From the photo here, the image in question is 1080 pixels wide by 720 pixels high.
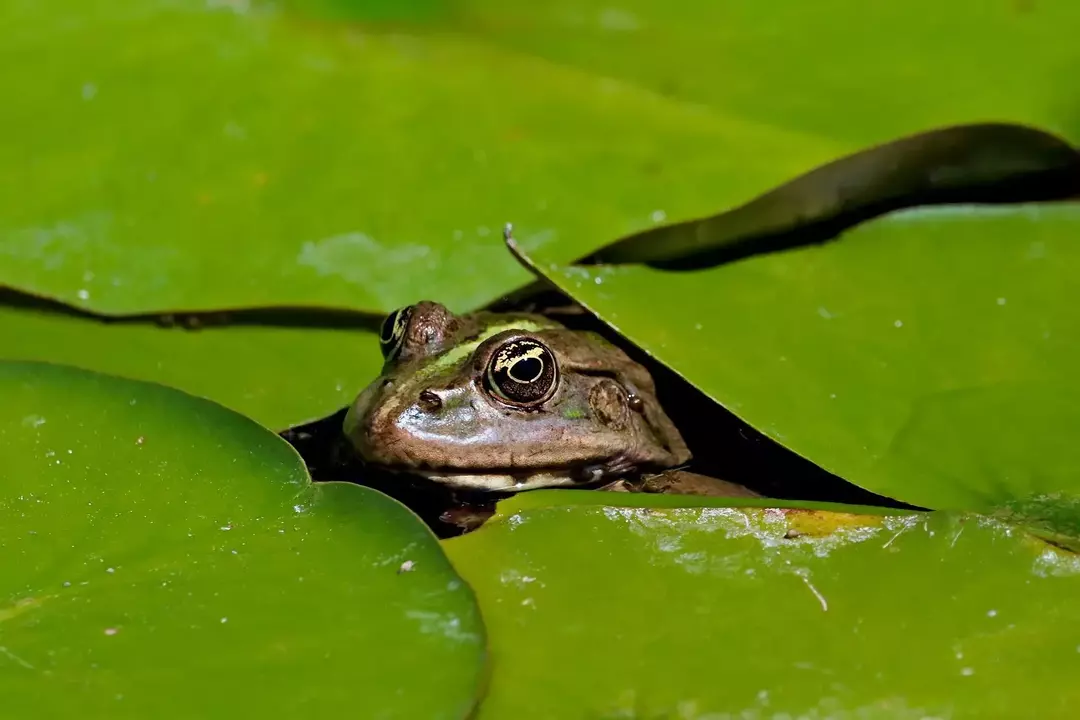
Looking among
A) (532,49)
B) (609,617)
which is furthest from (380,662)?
(532,49)

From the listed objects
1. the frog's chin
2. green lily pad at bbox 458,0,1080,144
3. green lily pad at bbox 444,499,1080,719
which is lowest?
the frog's chin

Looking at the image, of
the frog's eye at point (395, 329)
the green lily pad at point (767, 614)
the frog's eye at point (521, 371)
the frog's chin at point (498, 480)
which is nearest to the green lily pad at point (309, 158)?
the frog's eye at point (395, 329)

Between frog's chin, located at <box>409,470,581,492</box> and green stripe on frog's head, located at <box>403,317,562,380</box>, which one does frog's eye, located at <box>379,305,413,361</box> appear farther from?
frog's chin, located at <box>409,470,581,492</box>

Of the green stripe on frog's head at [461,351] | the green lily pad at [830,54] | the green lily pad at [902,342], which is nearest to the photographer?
the green lily pad at [902,342]

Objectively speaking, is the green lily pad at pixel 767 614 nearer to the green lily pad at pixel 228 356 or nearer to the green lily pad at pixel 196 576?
the green lily pad at pixel 196 576

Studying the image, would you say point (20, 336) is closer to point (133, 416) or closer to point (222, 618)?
point (133, 416)

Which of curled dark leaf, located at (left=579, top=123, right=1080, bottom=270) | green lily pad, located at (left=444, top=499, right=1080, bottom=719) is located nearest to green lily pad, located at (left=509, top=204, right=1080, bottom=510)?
curled dark leaf, located at (left=579, top=123, right=1080, bottom=270)

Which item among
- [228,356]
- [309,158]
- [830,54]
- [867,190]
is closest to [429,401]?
[228,356]
